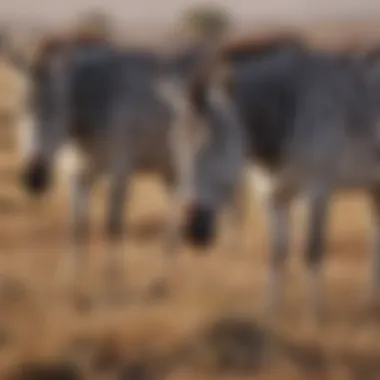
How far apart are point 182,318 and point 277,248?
32.1 inches

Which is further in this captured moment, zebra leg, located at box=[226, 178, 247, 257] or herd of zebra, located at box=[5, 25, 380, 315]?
zebra leg, located at box=[226, 178, 247, 257]

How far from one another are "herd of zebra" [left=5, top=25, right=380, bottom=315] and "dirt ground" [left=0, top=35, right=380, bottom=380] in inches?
11.4

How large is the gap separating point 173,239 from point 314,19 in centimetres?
3874

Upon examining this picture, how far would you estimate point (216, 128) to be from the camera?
17.9 ft

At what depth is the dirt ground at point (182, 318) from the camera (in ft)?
18.0

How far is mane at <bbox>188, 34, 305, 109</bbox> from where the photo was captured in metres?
5.90

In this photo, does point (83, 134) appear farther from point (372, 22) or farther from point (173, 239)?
point (372, 22)

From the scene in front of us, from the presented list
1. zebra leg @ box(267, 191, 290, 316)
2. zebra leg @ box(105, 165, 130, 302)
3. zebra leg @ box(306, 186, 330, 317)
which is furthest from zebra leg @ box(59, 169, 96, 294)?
zebra leg @ box(306, 186, 330, 317)

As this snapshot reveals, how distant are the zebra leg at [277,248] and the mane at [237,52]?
882mm

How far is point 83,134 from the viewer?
6.75 m

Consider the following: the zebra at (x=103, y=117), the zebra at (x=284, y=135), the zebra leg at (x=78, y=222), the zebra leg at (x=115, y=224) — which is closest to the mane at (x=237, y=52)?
the zebra at (x=284, y=135)

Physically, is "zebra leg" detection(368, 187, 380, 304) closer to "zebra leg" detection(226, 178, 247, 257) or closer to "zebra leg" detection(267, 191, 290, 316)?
"zebra leg" detection(267, 191, 290, 316)

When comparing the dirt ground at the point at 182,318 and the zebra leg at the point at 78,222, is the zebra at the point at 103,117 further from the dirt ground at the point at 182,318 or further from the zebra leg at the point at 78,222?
the dirt ground at the point at 182,318

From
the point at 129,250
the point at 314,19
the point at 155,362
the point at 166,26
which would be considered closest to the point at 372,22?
the point at 314,19
